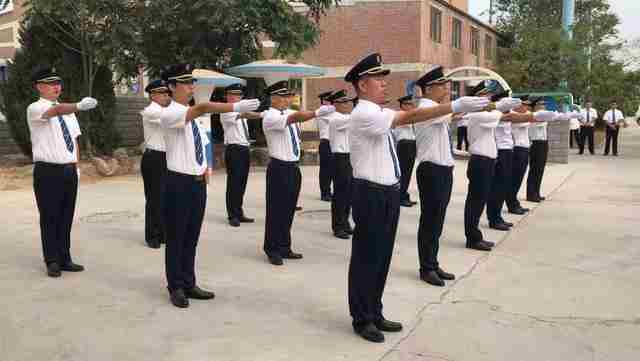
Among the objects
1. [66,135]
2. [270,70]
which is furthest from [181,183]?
[270,70]

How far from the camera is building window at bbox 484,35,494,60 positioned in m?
36.9

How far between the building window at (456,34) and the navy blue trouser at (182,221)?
2727 cm

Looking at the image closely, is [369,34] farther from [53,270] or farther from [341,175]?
[53,270]

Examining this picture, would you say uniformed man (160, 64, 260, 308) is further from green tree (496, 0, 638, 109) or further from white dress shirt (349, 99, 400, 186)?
green tree (496, 0, 638, 109)

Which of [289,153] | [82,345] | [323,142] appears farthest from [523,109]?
[82,345]

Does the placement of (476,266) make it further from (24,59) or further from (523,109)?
(24,59)

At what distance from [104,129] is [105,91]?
0.94 m

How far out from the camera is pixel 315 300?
558 centimetres

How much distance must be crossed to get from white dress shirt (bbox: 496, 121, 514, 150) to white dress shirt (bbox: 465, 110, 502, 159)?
1.46 m

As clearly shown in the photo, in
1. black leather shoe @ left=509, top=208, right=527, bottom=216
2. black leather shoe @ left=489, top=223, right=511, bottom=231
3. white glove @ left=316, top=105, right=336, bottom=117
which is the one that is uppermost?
white glove @ left=316, top=105, right=336, bottom=117

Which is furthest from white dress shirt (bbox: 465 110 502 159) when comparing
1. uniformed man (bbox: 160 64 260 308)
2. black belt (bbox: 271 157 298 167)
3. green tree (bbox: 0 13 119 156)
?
green tree (bbox: 0 13 119 156)

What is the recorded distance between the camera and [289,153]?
23.0 feet

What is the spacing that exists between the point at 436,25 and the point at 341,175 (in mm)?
21640

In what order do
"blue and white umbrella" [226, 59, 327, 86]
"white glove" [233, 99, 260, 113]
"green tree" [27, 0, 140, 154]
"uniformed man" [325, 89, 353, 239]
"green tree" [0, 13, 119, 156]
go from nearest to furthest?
"white glove" [233, 99, 260, 113] < "uniformed man" [325, 89, 353, 239] < "green tree" [27, 0, 140, 154] < "green tree" [0, 13, 119, 156] < "blue and white umbrella" [226, 59, 327, 86]
